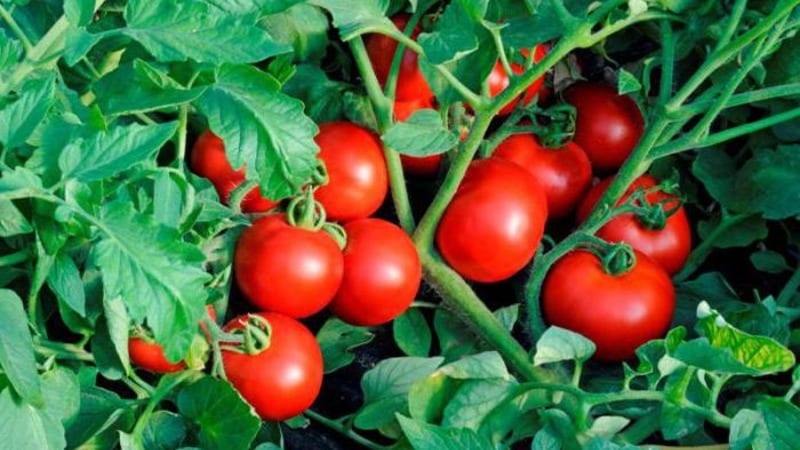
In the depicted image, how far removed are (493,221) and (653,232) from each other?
0.17 m

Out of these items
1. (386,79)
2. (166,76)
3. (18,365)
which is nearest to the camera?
(18,365)

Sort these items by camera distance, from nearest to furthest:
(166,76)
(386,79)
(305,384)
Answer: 1. (166,76)
2. (305,384)
3. (386,79)

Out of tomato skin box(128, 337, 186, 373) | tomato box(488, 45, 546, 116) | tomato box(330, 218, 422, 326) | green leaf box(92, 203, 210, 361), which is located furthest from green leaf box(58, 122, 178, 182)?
tomato box(488, 45, 546, 116)

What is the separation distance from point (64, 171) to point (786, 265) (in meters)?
0.78

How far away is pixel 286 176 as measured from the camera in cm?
98

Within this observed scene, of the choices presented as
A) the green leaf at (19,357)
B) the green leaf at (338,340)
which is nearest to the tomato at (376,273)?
the green leaf at (338,340)

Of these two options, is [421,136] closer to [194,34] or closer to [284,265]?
[284,265]

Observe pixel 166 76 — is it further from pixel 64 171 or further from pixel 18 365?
pixel 18 365

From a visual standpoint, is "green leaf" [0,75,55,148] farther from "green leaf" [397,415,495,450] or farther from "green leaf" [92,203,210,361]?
"green leaf" [397,415,495,450]

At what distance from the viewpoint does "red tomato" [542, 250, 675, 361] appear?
116 cm

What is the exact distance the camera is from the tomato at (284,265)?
1.10 m

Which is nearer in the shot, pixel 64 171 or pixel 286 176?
pixel 64 171

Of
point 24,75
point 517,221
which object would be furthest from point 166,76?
point 517,221

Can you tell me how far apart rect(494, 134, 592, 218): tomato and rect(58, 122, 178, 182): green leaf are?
0.46m
